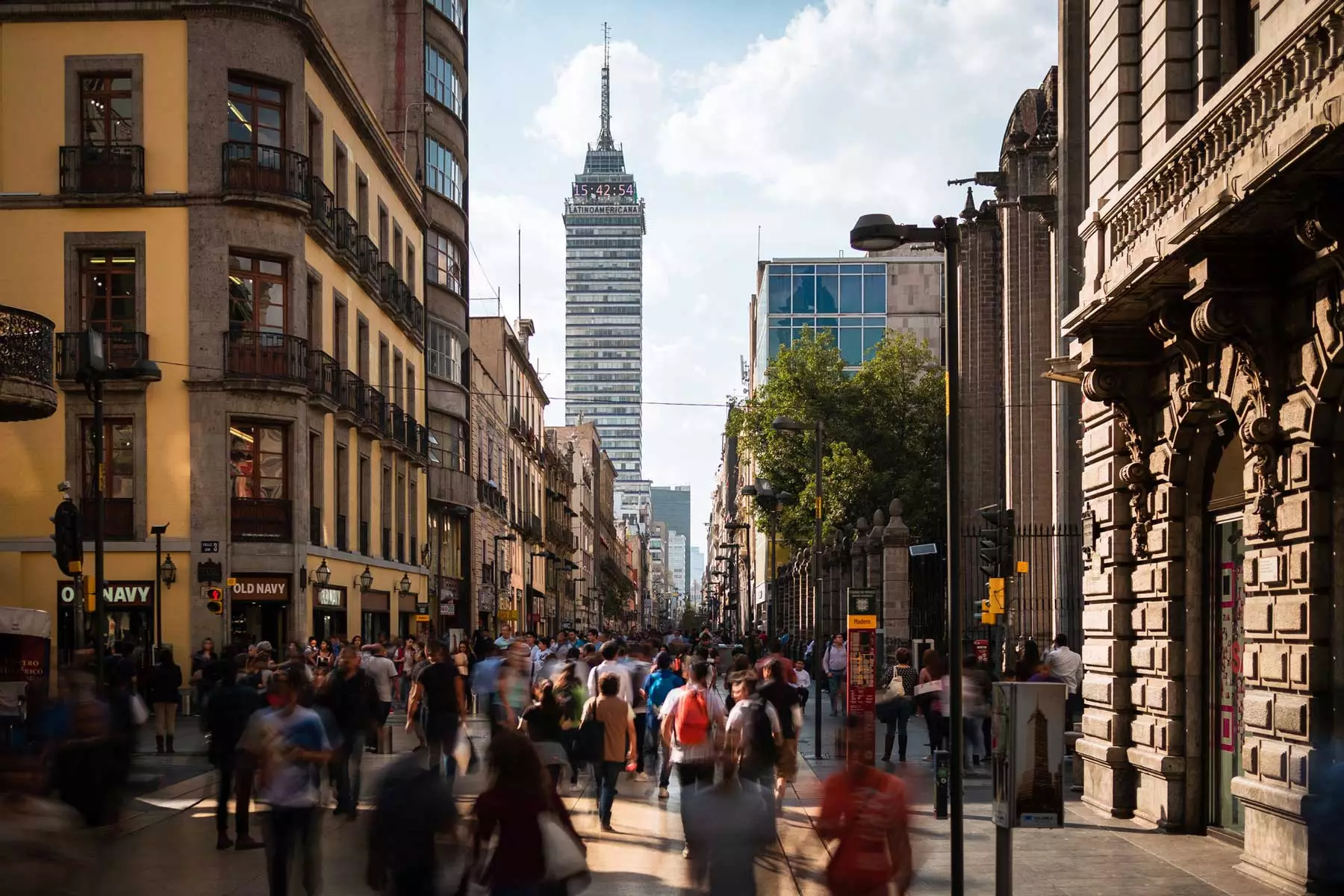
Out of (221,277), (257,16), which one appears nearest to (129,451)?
(221,277)

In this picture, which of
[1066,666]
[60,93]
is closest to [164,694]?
[1066,666]

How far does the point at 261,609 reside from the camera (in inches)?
1378

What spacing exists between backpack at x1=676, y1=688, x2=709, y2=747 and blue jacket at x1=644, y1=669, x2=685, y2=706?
4.54 m

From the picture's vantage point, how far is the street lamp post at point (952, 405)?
10725 mm

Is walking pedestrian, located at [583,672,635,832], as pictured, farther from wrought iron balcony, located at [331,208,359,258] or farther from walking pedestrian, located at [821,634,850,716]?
wrought iron balcony, located at [331,208,359,258]

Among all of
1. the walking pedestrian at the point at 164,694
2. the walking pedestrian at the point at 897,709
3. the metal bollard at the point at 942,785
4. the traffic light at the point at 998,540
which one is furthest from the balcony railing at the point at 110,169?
the metal bollard at the point at 942,785

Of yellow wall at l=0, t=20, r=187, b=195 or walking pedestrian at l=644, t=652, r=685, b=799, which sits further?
yellow wall at l=0, t=20, r=187, b=195

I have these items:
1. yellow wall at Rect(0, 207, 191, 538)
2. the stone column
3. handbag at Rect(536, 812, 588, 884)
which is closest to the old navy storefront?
yellow wall at Rect(0, 207, 191, 538)

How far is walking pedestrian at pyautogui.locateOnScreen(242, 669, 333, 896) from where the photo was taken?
10.8m

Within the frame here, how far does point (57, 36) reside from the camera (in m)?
33.8

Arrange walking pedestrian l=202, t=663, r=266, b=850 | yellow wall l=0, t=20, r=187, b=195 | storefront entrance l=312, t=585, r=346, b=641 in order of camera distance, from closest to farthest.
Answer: walking pedestrian l=202, t=663, r=266, b=850 < yellow wall l=0, t=20, r=187, b=195 < storefront entrance l=312, t=585, r=346, b=641

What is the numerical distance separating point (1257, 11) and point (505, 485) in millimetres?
61246

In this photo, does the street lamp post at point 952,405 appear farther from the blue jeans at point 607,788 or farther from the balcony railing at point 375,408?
the balcony railing at point 375,408

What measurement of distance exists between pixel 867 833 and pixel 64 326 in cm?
2928
